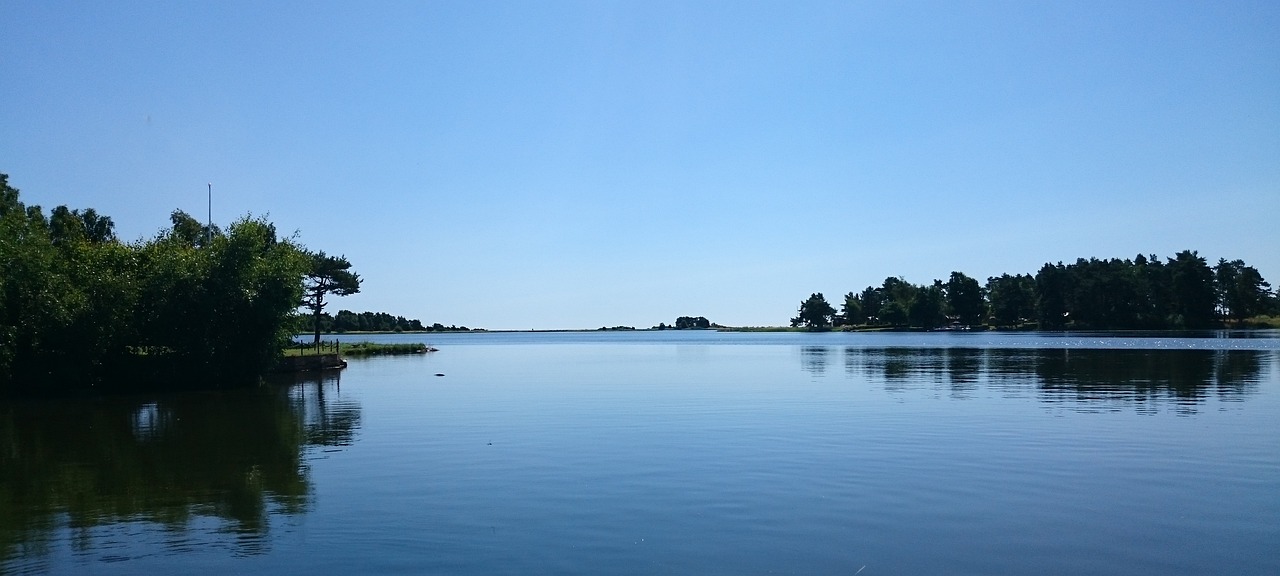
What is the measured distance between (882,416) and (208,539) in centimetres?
2070

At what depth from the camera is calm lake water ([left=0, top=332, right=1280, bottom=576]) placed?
1180 cm

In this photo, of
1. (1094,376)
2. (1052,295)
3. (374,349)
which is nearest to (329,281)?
(374,349)

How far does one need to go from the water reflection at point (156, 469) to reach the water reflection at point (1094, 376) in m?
25.1

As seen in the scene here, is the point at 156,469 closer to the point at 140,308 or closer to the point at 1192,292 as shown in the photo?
the point at 140,308

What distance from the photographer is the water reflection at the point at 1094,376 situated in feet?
111

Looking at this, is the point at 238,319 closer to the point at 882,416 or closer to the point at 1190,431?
the point at 882,416

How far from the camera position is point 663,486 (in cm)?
1675

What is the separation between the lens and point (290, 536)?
13.0 metres

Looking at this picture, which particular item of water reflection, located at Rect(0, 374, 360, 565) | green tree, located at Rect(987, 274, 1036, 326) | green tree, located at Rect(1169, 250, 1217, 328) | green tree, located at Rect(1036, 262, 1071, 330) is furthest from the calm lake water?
green tree, located at Rect(987, 274, 1036, 326)

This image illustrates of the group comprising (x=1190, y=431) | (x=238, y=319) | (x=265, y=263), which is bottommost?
(x=1190, y=431)

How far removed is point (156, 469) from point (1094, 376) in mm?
42049

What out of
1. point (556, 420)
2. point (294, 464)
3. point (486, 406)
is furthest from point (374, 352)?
point (294, 464)

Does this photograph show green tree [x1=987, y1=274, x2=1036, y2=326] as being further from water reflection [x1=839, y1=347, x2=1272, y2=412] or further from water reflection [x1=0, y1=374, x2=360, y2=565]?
water reflection [x1=0, y1=374, x2=360, y2=565]

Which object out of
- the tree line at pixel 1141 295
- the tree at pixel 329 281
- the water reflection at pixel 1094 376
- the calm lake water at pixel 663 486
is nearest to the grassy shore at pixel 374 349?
the tree at pixel 329 281
